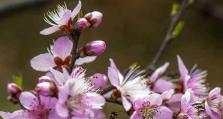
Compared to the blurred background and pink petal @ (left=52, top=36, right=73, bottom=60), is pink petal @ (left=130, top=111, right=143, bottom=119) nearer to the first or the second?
pink petal @ (left=52, top=36, right=73, bottom=60)

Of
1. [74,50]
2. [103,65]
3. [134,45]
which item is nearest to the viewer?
[74,50]

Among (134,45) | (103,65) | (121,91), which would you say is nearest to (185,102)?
(121,91)

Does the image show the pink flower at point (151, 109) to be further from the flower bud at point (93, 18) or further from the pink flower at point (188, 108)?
the flower bud at point (93, 18)

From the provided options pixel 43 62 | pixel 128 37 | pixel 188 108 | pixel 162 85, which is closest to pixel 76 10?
pixel 43 62

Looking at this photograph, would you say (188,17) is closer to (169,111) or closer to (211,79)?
(211,79)

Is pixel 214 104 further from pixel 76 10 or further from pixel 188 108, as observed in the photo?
pixel 76 10

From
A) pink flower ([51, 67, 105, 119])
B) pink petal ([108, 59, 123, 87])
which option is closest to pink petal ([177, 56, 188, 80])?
pink petal ([108, 59, 123, 87])
